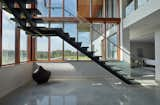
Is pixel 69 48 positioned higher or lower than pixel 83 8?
lower

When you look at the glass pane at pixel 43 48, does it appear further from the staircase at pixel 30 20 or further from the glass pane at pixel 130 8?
the glass pane at pixel 130 8

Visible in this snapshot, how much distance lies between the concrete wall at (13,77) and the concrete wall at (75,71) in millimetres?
1336

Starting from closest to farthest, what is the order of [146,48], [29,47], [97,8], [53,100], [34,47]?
[53,100]
[29,47]
[34,47]
[97,8]
[146,48]

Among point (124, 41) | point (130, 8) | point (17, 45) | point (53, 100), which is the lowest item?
point (53, 100)

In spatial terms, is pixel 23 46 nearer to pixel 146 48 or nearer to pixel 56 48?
pixel 56 48

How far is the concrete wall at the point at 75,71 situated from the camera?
952 cm

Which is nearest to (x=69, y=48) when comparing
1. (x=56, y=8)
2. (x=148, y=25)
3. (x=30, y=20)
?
(x=56, y=8)

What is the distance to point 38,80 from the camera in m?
8.05

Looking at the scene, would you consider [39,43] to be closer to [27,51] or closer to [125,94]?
[27,51]

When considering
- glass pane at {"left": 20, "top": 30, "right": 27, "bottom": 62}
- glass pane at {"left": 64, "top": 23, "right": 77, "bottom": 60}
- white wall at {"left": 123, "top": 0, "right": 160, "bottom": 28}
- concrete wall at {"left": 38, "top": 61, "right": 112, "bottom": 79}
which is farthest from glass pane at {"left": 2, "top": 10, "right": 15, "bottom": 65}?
white wall at {"left": 123, "top": 0, "right": 160, "bottom": 28}

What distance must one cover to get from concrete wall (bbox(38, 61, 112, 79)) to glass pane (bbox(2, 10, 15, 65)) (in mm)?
2752

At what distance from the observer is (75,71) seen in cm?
958

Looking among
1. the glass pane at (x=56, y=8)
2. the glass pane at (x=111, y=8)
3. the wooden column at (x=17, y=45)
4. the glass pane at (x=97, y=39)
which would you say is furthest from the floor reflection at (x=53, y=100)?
the glass pane at (x=111, y=8)

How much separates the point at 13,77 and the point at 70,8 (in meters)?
4.95
